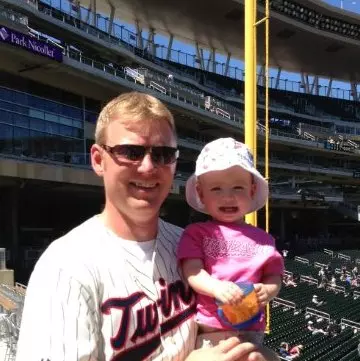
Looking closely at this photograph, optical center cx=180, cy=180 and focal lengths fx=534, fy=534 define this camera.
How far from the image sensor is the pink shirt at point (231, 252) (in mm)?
1971

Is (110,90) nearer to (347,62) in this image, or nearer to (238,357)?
(238,357)

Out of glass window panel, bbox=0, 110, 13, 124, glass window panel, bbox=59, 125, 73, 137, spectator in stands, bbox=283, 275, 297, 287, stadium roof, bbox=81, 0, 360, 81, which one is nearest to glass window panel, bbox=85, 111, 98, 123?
glass window panel, bbox=59, 125, 73, 137

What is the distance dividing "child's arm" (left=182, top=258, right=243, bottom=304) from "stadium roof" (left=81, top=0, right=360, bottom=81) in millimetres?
35701

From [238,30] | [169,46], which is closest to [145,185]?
[238,30]

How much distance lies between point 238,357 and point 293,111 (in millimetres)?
47633

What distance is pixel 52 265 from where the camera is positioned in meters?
1.54

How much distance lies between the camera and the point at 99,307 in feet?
5.15

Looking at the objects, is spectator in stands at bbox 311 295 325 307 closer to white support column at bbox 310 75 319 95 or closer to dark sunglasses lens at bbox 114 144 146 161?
dark sunglasses lens at bbox 114 144 146 161

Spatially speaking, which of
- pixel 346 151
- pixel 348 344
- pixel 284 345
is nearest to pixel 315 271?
pixel 348 344

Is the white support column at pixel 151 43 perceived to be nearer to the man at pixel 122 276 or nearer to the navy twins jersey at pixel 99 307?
the man at pixel 122 276

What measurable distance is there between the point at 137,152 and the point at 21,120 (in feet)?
60.9

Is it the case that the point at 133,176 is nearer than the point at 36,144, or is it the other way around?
the point at 133,176

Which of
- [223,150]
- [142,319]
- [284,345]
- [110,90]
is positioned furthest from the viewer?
[110,90]

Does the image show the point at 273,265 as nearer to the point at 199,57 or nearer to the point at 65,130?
the point at 65,130
